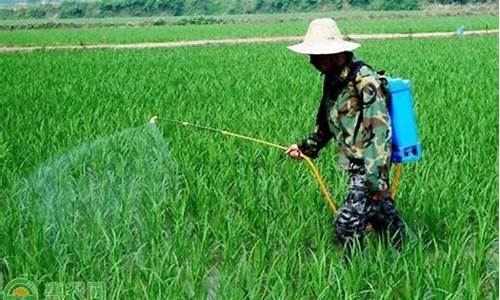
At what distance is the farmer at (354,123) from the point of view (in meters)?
2.87

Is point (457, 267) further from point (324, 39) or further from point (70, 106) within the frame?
point (70, 106)

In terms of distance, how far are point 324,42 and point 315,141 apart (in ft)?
1.88

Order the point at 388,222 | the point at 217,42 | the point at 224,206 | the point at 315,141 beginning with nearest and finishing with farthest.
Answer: the point at 388,222, the point at 315,141, the point at 224,206, the point at 217,42

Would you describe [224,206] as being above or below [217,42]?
above

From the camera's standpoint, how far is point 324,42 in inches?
113

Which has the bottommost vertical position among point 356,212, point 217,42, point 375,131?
point 217,42

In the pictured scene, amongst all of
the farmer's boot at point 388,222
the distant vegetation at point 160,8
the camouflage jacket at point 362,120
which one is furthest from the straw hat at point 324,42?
the distant vegetation at point 160,8

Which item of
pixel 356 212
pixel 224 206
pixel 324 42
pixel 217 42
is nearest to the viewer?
pixel 324 42

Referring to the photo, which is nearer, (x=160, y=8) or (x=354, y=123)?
(x=354, y=123)

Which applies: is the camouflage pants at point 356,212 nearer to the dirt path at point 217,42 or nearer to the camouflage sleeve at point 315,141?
the camouflage sleeve at point 315,141

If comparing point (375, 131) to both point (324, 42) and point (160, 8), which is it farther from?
point (160, 8)

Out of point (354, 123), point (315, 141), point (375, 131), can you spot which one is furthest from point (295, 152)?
point (375, 131)

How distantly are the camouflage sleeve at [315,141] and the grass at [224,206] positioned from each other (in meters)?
0.34

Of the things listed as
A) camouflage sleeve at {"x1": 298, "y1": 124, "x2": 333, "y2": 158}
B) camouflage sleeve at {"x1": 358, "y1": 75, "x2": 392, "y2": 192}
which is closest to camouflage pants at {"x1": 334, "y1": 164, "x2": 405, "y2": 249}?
camouflage sleeve at {"x1": 358, "y1": 75, "x2": 392, "y2": 192}
